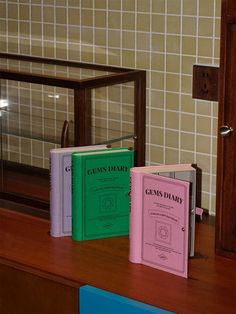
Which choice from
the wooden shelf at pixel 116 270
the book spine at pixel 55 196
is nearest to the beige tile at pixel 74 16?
the book spine at pixel 55 196

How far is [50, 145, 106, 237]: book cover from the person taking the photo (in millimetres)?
2523

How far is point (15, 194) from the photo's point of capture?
2.78 meters

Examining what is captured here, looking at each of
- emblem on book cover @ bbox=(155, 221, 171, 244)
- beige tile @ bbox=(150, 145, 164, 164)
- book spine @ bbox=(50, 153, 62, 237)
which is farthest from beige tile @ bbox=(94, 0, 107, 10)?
emblem on book cover @ bbox=(155, 221, 171, 244)

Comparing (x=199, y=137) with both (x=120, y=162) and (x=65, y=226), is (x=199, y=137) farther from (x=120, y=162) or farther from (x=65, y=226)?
(x=65, y=226)

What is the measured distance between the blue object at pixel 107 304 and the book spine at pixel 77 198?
313 millimetres

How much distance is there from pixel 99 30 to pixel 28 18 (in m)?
0.28

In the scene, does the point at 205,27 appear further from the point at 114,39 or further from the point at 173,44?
the point at 114,39

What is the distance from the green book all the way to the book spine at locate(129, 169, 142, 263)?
0.16 metres

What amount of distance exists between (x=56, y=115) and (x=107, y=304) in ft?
2.19

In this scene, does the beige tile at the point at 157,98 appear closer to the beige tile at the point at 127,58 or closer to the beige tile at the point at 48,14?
the beige tile at the point at 127,58

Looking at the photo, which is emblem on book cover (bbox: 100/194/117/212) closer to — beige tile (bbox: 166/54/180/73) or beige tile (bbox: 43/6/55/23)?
beige tile (bbox: 166/54/180/73)

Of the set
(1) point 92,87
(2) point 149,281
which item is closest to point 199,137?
(1) point 92,87

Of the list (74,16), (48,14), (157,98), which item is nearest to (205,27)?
(157,98)

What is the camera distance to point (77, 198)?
98.5 inches
